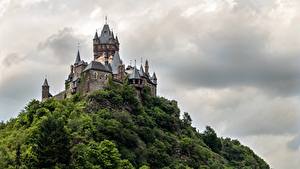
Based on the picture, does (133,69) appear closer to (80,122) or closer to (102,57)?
(102,57)

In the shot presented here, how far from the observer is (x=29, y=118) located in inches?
5054

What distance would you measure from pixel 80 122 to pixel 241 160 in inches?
2531

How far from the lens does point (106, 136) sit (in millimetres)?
123688

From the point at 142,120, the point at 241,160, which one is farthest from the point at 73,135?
the point at 241,160

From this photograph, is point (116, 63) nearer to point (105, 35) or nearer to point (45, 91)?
point (105, 35)

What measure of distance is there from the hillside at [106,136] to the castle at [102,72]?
246 centimetres

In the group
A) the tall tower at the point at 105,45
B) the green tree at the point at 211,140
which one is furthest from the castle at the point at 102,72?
the green tree at the point at 211,140

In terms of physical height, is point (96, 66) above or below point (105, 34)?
below

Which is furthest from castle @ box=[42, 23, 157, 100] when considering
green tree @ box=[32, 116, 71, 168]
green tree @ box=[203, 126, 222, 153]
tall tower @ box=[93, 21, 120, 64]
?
green tree @ box=[32, 116, 71, 168]

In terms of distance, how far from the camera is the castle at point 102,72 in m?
136

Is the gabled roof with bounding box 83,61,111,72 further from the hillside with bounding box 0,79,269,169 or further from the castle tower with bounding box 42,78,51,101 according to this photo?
the castle tower with bounding box 42,78,51,101

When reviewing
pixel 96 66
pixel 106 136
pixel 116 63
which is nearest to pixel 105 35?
pixel 116 63

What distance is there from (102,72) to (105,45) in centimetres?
1567

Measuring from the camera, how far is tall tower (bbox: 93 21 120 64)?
150m
